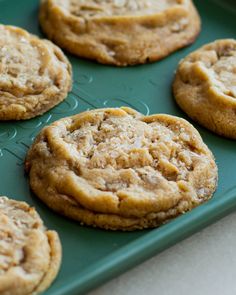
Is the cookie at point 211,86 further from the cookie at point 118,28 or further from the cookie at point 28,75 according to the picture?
the cookie at point 28,75

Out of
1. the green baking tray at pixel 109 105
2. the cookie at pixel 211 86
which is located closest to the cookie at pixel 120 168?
the green baking tray at pixel 109 105

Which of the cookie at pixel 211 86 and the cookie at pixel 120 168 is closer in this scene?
the cookie at pixel 120 168

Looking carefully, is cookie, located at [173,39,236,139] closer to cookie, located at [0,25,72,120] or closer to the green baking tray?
the green baking tray

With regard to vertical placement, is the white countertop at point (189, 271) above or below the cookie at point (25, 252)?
below

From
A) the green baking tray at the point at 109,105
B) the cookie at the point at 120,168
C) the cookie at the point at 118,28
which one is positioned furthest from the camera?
the cookie at the point at 118,28

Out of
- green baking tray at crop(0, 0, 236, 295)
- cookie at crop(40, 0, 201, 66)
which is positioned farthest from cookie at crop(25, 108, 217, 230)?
cookie at crop(40, 0, 201, 66)

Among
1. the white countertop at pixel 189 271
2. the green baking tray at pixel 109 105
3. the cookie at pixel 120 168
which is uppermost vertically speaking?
the cookie at pixel 120 168

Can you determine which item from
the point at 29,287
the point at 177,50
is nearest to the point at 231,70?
the point at 177,50
